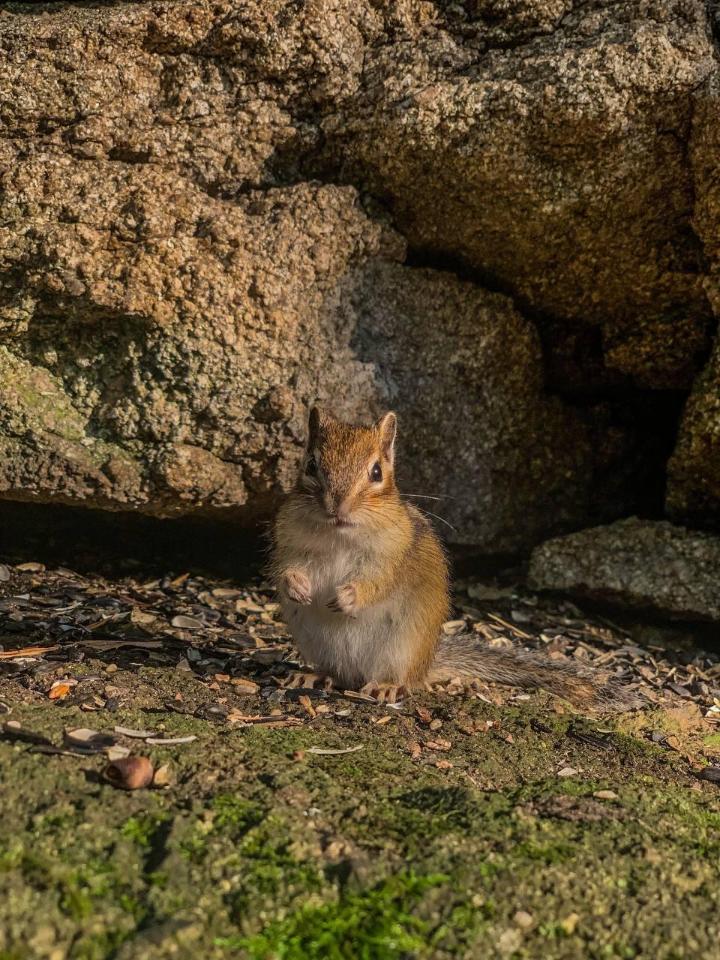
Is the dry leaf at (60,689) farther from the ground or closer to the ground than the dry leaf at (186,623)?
farther from the ground

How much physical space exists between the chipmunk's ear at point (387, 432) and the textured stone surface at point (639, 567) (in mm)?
1404

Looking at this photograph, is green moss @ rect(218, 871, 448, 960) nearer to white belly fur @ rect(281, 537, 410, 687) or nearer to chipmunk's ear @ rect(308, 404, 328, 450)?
white belly fur @ rect(281, 537, 410, 687)

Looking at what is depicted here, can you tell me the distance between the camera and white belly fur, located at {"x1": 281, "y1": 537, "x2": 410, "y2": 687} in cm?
377

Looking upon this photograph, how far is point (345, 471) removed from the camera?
367cm

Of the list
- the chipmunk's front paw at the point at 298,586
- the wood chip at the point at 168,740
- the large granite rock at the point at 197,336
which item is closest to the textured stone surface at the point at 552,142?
the large granite rock at the point at 197,336

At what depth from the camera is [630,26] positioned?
158 inches

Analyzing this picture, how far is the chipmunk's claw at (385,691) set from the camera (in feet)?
12.2

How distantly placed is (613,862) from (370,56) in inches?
138

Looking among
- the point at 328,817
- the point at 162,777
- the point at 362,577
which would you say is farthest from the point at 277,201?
the point at 328,817

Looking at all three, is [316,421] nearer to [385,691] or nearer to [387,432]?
[387,432]

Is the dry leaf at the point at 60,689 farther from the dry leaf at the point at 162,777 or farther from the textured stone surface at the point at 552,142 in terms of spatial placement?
the textured stone surface at the point at 552,142

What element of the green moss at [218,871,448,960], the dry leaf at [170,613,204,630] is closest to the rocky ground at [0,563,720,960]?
the green moss at [218,871,448,960]

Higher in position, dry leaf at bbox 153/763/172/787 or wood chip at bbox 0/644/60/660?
dry leaf at bbox 153/763/172/787

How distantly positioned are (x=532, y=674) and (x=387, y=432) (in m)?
1.21
